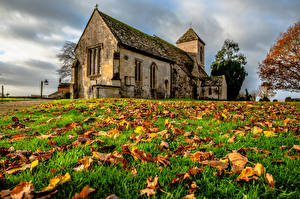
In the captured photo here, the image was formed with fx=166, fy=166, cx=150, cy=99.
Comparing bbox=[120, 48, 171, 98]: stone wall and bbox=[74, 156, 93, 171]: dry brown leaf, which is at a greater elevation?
bbox=[120, 48, 171, 98]: stone wall

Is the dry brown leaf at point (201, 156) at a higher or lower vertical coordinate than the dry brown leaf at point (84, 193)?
higher

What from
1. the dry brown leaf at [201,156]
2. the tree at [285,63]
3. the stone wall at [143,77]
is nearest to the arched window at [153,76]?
the stone wall at [143,77]

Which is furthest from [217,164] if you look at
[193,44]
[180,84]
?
[193,44]

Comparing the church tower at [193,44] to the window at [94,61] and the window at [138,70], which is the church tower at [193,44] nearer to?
the window at [138,70]

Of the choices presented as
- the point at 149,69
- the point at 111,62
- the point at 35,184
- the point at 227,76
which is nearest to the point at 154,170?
the point at 35,184

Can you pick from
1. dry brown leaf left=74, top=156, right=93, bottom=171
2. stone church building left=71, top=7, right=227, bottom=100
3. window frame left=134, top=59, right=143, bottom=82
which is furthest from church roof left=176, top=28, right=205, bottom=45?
dry brown leaf left=74, top=156, right=93, bottom=171

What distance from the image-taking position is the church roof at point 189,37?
3250cm

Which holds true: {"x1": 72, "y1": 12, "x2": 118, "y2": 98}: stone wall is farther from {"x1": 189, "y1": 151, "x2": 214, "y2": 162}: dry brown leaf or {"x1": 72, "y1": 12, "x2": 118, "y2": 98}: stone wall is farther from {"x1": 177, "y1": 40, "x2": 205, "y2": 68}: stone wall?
{"x1": 177, "y1": 40, "x2": 205, "y2": 68}: stone wall

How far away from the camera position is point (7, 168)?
1.63 metres

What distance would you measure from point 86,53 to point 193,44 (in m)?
22.3

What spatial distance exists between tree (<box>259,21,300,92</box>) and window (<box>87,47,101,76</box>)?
56.4ft

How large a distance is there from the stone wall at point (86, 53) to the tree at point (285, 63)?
16.0m

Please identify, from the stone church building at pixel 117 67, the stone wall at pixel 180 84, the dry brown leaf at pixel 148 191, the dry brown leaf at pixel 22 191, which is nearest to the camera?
the dry brown leaf at pixel 22 191

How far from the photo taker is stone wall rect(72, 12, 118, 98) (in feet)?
49.2
